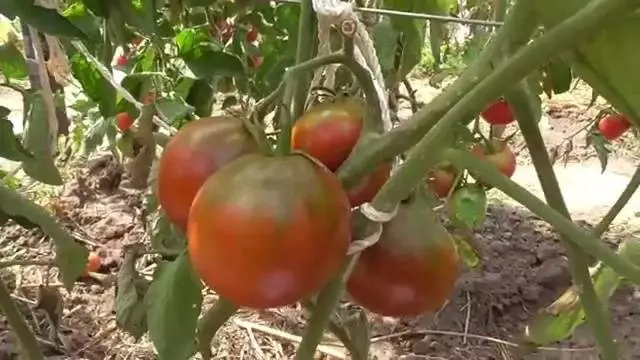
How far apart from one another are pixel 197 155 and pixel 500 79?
216mm

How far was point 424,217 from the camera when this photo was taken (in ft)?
2.40

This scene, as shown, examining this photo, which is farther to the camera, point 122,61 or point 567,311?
point 122,61

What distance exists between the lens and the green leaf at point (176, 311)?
74cm

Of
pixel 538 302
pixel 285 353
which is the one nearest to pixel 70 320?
pixel 285 353

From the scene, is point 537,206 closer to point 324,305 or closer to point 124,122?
point 324,305

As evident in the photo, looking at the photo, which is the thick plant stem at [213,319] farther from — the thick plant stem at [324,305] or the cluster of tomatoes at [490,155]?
the cluster of tomatoes at [490,155]

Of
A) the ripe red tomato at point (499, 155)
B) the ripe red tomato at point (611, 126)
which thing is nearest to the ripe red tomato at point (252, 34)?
the ripe red tomato at point (499, 155)

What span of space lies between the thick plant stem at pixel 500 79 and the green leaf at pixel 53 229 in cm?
43

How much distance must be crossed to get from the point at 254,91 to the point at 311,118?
0.71 m

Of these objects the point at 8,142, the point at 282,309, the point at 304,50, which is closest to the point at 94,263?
the point at 282,309

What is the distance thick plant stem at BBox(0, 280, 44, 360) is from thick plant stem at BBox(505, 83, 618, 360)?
543mm

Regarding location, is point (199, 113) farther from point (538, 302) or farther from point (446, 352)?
point (538, 302)

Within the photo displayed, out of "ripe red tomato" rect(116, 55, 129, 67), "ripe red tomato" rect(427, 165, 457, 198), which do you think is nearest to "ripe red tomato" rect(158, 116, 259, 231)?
"ripe red tomato" rect(427, 165, 457, 198)

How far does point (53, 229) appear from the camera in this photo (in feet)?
3.11
